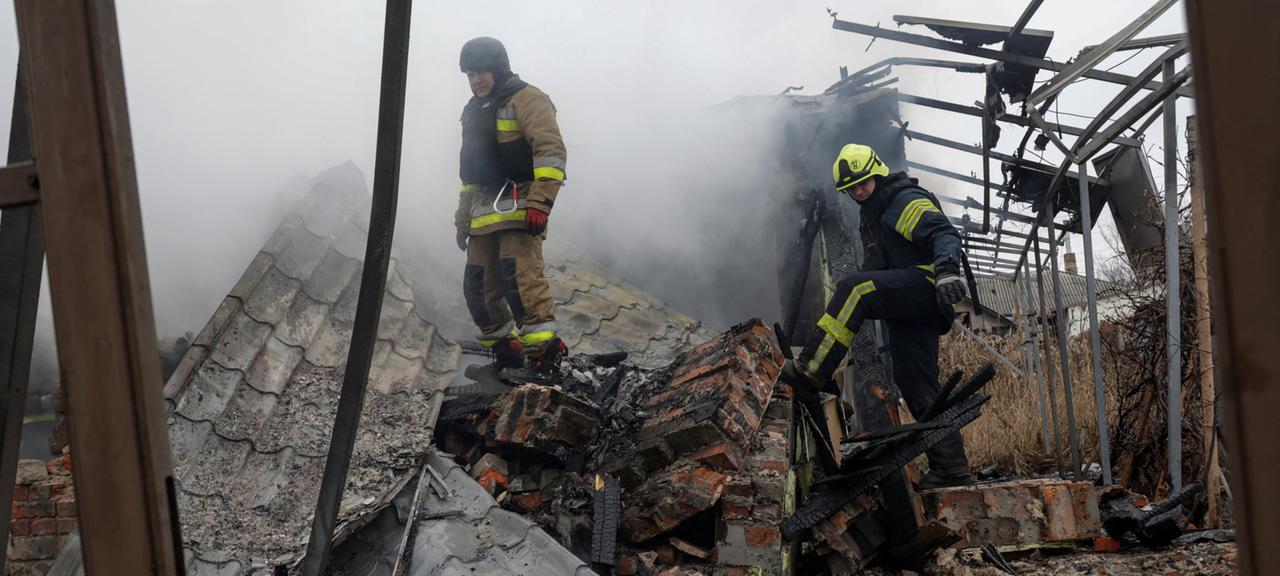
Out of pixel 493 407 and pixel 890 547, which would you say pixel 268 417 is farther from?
pixel 890 547

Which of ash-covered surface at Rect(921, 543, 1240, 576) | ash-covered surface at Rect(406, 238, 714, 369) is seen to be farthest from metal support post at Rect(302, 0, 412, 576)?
ash-covered surface at Rect(406, 238, 714, 369)

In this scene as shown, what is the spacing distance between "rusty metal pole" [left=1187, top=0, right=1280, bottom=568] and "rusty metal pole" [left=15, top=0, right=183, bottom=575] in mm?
1036

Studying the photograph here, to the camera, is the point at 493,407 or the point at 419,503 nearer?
the point at 419,503

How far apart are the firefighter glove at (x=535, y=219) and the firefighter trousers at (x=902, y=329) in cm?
160

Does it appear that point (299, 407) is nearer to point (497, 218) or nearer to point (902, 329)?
point (497, 218)

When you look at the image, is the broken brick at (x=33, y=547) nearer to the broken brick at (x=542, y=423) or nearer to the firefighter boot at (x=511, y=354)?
the broken brick at (x=542, y=423)

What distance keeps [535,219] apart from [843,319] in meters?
1.75

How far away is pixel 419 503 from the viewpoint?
12.1 ft

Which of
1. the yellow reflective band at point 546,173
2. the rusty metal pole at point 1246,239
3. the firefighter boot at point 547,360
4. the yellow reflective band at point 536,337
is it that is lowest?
the firefighter boot at point 547,360

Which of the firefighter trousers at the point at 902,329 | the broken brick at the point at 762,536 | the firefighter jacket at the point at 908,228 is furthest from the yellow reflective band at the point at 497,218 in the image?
the broken brick at the point at 762,536

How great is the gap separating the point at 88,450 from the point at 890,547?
13.0 feet

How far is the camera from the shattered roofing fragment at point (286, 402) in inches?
139

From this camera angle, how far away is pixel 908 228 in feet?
16.5

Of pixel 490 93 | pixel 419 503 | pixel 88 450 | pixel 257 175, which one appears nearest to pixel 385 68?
pixel 88 450
